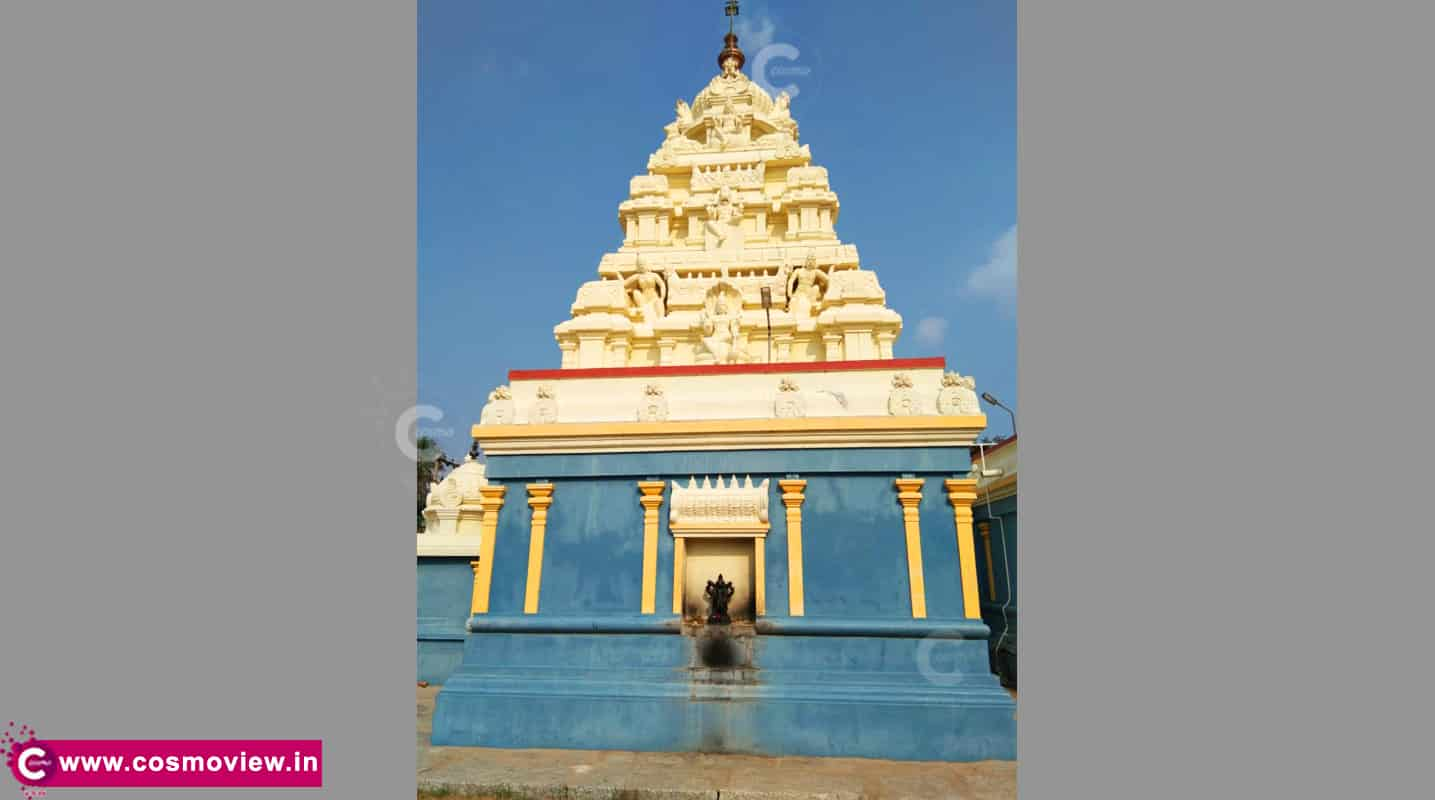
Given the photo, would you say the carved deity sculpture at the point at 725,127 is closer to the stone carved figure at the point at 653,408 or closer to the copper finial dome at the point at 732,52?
the copper finial dome at the point at 732,52

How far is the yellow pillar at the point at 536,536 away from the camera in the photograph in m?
7.61

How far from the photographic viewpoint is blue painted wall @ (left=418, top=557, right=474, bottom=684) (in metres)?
10.4

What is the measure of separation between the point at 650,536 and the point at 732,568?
1051mm

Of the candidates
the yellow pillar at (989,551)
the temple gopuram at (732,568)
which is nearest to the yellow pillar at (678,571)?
the temple gopuram at (732,568)

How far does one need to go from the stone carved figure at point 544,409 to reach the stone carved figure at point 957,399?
4449 millimetres

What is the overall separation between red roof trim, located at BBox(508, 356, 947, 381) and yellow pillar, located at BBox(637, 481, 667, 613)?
53.4 inches

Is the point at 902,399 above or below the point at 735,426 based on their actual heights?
above

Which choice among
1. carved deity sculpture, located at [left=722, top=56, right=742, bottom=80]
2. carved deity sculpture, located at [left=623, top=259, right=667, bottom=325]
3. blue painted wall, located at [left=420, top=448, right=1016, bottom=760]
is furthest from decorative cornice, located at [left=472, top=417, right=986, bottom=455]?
carved deity sculpture, located at [left=722, top=56, right=742, bottom=80]

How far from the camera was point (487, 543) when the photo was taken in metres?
7.89

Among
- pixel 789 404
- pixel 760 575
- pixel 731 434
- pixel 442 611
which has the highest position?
pixel 789 404

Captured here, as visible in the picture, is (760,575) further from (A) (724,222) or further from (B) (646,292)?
(A) (724,222)
